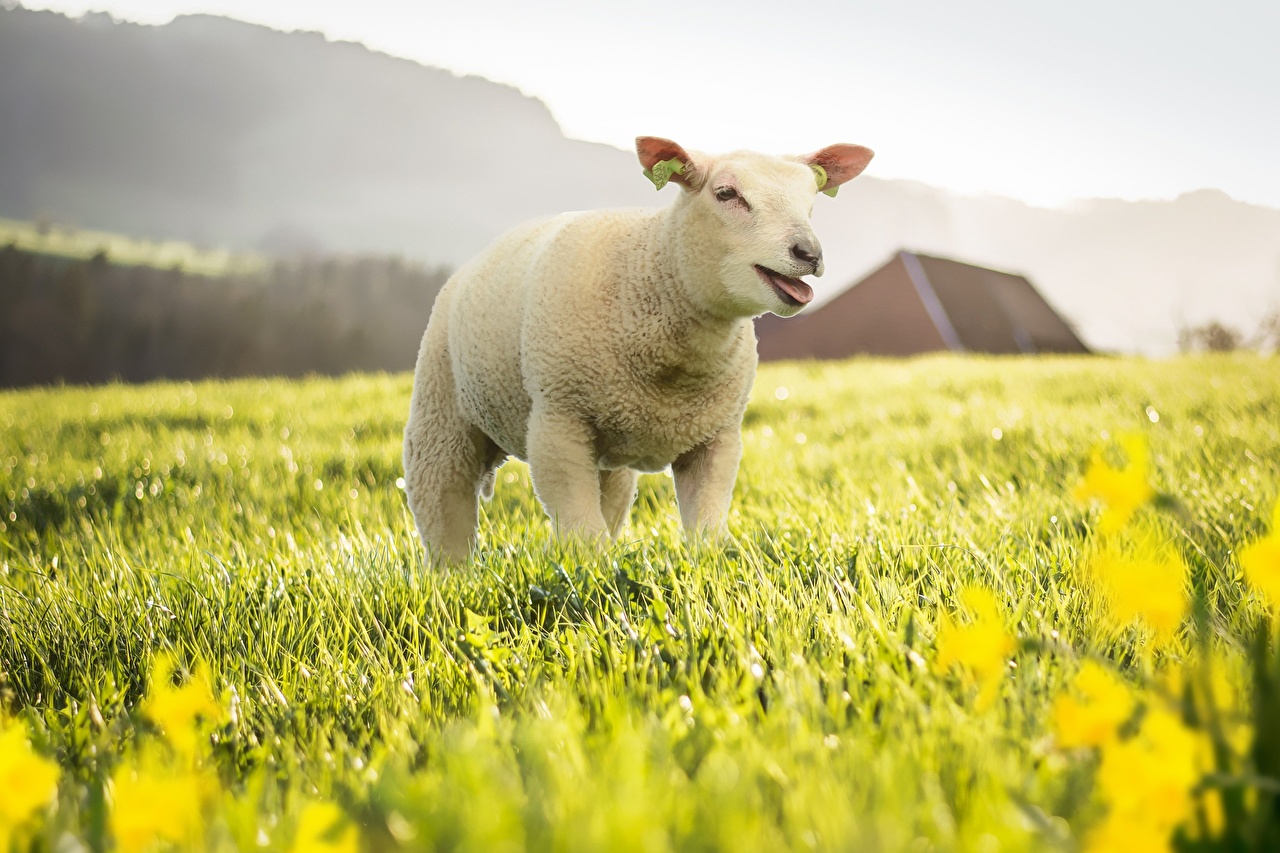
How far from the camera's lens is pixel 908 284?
22391 mm

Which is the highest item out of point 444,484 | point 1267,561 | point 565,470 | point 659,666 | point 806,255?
point 806,255

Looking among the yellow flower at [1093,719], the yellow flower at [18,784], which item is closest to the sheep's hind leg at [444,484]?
the yellow flower at [18,784]

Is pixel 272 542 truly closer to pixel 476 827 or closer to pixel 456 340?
pixel 456 340

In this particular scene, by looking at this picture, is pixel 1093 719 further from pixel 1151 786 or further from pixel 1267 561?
pixel 1267 561

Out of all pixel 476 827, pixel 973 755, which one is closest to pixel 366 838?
pixel 476 827

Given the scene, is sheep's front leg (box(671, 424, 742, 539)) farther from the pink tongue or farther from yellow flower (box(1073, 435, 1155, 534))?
yellow flower (box(1073, 435, 1155, 534))

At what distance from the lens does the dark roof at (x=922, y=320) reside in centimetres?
2186

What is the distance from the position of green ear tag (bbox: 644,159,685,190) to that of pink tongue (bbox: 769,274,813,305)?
0.50 metres

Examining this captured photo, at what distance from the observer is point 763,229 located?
2.62 metres

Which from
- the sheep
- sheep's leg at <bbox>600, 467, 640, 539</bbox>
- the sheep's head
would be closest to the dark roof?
sheep's leg at <bbox>600, 467, 640, 539</bbox>

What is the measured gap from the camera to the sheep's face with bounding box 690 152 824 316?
8.41 ft

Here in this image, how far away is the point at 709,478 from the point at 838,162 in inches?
48.7

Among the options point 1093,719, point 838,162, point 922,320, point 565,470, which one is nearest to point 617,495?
point 565,470

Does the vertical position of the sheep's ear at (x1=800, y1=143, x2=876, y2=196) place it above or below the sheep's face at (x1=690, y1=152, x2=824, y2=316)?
above
